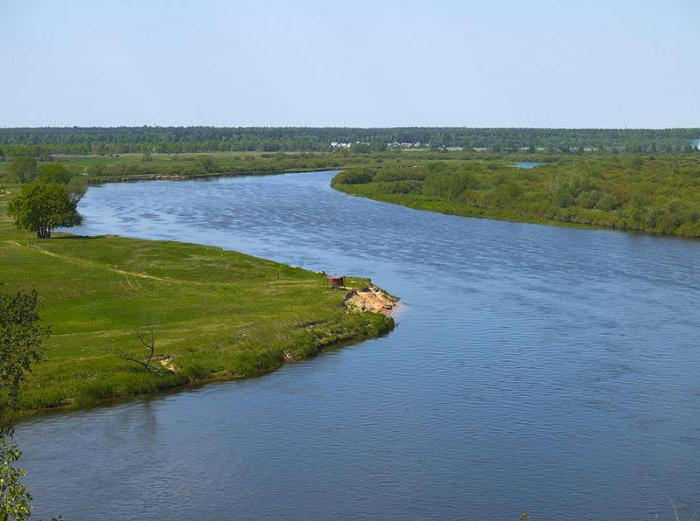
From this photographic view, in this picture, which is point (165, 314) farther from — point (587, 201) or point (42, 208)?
point (587, 201)

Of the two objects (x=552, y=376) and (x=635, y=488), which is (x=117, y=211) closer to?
(x=552, y=376)

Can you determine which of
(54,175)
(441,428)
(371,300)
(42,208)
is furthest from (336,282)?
(54,175)

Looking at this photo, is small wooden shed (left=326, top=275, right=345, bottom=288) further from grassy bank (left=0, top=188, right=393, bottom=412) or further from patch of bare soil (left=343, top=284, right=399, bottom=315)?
patch of bare soil (left=343, top=284, right=399, bottom=315)

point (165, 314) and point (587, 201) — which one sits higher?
point (587, 201)

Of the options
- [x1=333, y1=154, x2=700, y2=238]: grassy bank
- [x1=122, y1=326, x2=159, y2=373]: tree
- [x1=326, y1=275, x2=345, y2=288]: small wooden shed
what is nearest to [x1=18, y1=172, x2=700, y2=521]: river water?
[x1=122, y1=326, x2=159, y2=373]: tree

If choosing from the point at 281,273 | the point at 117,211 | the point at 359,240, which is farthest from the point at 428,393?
the point at 117,211

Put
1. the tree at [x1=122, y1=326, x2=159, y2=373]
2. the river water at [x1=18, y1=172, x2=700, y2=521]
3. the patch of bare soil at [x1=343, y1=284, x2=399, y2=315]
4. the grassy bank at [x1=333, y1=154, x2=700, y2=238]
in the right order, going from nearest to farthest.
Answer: the river water at [x1=18, y1=172, x2=700, y2=521]
the tree at [x1=122, y1=326, x2=159, y2=373]
the patch of bare soil at [x1=343, y1=284, x2=399, y2=315]
the grassy bank at [x1=333, y1=154, x2=700, y2=238]

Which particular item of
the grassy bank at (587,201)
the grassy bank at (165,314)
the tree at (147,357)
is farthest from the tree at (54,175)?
the tree at (147,357)
